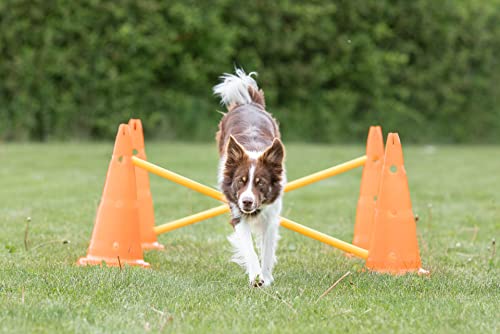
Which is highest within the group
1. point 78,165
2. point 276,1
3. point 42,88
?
point 276,1

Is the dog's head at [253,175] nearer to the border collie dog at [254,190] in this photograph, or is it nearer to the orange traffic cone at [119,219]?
the border collie dog at [254,190]

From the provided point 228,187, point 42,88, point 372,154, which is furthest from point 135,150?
point 42,88

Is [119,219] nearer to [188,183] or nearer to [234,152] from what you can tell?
[188,183]

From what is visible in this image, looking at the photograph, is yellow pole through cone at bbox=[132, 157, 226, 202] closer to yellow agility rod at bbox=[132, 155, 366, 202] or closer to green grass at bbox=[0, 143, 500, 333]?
yellow agility rod at bbox=[132, 155, 366, 202]

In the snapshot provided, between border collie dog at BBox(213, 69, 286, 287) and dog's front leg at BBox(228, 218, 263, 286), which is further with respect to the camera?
dog's front leg at BBox(228, 218, 263, 286)

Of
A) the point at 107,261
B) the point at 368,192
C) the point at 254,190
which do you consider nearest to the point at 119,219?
the point at 107,261

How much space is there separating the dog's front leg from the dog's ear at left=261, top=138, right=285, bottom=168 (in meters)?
0.50

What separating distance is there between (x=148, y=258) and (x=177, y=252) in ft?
1.31

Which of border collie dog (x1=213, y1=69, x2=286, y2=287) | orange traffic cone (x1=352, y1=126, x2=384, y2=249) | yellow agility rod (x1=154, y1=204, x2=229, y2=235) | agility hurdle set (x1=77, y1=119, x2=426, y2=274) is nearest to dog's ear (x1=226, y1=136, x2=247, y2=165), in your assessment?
border collie dog (x1=213, y1=69, x2=286, y2=287)

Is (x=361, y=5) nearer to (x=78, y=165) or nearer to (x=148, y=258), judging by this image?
(x=78, y=165)

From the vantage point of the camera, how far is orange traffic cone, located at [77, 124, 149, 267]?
5934mm

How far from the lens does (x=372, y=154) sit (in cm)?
672

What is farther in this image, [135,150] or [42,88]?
[42,88]

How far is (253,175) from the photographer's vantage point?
540cm
